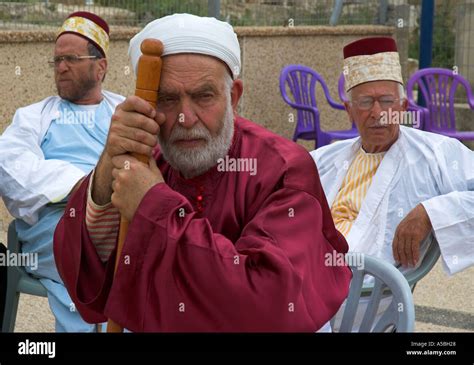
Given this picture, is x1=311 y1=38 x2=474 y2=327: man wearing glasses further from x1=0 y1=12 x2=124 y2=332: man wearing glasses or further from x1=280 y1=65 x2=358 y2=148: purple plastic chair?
x1=280 y1=65 x2=358 y2=148: purple plastic chair

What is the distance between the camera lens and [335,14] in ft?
38.1

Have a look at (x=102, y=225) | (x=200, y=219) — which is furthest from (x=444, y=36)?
(x=200, y=219)

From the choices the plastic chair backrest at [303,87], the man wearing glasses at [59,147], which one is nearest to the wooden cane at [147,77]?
the man wearing glasses at [59,147]

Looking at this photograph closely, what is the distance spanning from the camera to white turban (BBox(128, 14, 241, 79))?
8.49 ft

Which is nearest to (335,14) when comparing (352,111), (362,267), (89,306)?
(352,111)

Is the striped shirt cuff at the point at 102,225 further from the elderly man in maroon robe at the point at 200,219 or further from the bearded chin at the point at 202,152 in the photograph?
the bearded chin at the point at 202,152

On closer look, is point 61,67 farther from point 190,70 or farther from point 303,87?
point 303,87

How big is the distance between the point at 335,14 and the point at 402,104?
7.11 meters

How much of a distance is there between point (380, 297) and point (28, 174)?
1971mm

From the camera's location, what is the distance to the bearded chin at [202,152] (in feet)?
8.56

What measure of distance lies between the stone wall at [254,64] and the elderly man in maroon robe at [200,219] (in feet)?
17.9

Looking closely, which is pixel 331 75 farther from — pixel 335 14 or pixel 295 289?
pixel 295 289

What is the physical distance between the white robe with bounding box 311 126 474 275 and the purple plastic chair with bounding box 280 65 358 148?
16.6 feet
